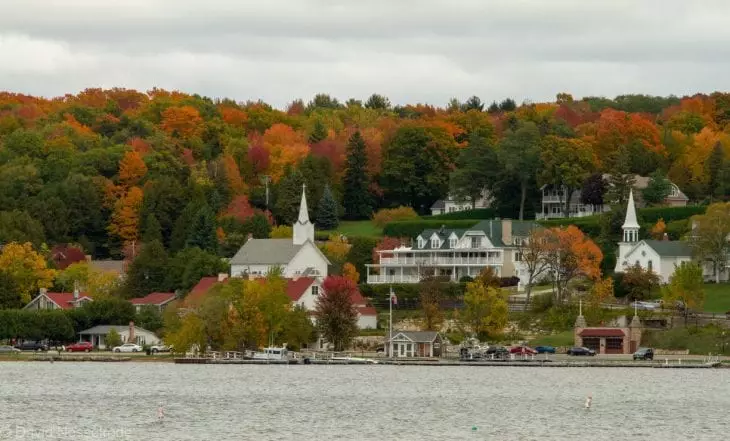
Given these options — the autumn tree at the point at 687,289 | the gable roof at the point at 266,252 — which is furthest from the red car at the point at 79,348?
the autumn tree at the point at 687,289

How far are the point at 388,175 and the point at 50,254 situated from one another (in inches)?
1434

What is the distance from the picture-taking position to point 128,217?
7224 inches

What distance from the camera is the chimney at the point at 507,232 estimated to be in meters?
166

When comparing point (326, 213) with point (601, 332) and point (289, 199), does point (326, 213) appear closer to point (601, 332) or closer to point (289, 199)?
point (289, 199)

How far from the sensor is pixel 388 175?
194 meters

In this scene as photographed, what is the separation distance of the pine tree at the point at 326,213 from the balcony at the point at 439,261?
866 inches

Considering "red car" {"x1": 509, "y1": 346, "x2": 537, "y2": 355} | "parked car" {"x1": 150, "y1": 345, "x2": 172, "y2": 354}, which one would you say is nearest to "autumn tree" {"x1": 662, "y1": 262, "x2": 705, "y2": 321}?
"red car" {"x1": 509, "y1": 346, "x2": 537, "y2": 355}

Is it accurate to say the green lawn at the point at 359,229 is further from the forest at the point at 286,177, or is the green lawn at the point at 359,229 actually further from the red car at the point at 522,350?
the red car at the point at 522,350

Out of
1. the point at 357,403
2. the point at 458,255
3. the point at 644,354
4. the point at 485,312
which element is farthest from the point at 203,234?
the point at 357,403

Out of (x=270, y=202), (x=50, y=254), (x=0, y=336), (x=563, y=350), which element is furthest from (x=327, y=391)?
(x=270, y=202)

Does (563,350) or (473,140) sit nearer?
(563,350)

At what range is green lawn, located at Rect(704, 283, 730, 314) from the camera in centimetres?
14162

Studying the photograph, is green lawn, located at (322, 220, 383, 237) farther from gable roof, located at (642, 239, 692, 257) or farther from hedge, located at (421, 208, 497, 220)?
gable roof, located at (642, 239, 692, 257)

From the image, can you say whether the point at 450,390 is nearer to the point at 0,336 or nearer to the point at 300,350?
the point at 300,350
